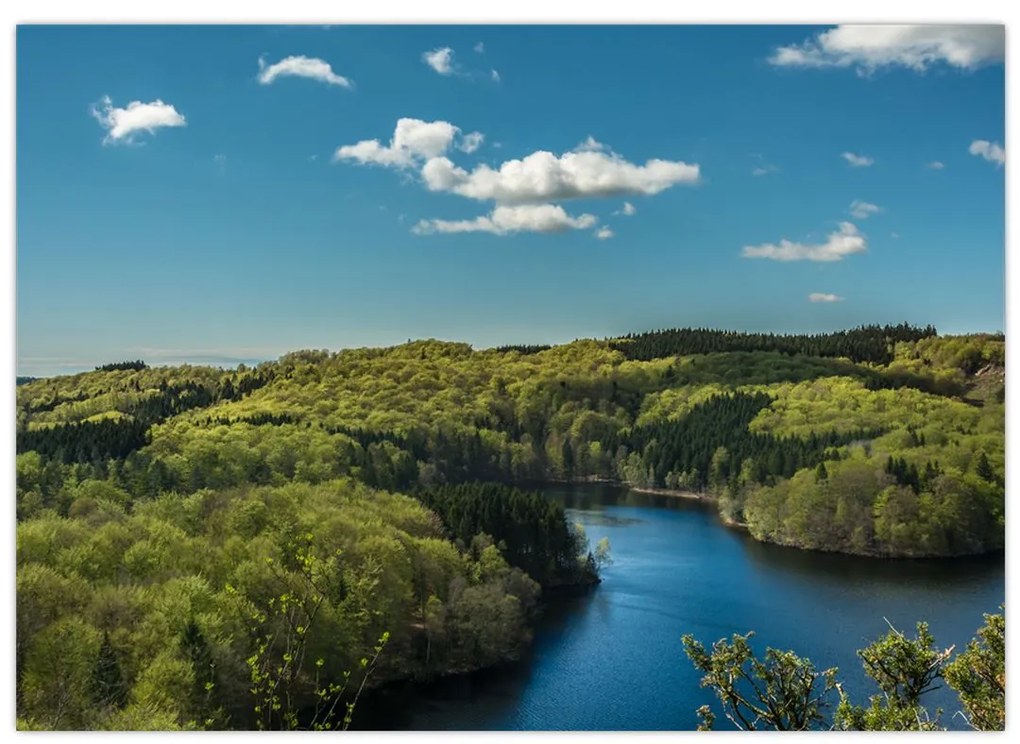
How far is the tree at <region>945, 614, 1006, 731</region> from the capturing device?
14.4 ft

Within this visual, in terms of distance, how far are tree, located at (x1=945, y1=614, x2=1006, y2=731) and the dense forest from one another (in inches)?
83.3

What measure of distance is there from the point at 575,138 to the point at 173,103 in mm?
3159

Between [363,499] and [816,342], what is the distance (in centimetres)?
595

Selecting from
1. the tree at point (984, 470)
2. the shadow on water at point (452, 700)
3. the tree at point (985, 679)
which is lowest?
the shadow on water at point (452, 700)

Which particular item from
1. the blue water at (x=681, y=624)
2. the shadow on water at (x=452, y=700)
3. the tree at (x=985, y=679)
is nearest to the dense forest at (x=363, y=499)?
the shadow on water at (x=452, y=700)

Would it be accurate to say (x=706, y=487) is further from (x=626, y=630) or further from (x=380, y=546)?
(x=380, y=546)

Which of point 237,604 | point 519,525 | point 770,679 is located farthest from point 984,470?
point 519,525

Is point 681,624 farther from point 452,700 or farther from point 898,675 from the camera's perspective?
point 898,675

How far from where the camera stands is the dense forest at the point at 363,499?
21.4 ft

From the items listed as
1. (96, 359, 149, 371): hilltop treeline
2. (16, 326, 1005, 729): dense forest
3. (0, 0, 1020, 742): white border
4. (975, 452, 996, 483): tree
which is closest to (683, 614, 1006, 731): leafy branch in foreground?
(0, 0, 1020, 742): white border

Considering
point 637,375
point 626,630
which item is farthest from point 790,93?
point 637,375

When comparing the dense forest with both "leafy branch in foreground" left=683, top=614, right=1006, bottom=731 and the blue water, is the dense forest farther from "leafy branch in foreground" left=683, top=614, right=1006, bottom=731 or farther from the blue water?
"leafy branch in foreground" left=683, top=614, right=1006, bottom=731

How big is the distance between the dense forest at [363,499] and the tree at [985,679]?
2115mm
